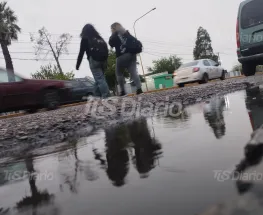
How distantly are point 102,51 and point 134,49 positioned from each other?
803 millimetres

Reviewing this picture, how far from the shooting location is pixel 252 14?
696cm

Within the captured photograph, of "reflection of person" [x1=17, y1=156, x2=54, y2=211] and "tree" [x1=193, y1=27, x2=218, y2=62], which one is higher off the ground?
"tree" [x1=193, y1=27, x2=218, y2=62]

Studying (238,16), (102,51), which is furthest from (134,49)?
(238,16)

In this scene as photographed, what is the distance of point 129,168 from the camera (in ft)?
5.39

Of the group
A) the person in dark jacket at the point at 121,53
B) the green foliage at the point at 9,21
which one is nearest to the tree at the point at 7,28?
the green foliage at the point at 9,21

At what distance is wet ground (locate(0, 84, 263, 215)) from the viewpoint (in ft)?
3.86

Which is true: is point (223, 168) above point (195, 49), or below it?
below

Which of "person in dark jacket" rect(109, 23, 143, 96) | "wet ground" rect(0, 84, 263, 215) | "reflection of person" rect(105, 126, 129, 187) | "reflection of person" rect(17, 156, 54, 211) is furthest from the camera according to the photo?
"person in dark jacket" rect(109, 23, 143, 96)

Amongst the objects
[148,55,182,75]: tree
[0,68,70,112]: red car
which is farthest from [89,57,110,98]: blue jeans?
[148,55,182,75]: tree

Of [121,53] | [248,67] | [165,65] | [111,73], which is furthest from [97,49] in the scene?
[165,65]

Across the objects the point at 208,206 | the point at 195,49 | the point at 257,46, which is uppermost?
the point at 195,49

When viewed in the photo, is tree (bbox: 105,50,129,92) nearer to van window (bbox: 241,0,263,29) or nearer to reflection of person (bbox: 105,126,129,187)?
van window (bbox: 241,0,263,29)

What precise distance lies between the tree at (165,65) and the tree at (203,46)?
5.10m

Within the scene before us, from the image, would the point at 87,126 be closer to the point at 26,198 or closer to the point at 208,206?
the point at 26,198
